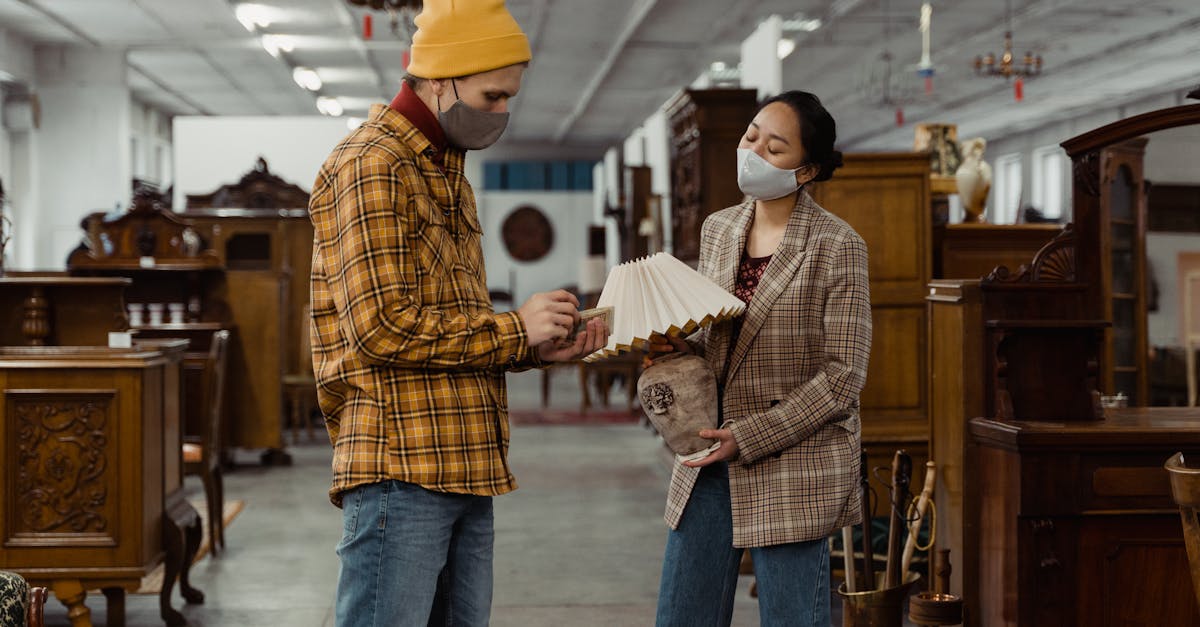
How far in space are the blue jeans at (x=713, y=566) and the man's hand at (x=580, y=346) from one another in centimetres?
53

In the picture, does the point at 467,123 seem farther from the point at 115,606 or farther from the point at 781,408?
the point at 115,606

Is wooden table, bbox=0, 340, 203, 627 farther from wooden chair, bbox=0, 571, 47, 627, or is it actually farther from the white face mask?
the white face mask

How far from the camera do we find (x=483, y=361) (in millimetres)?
1791

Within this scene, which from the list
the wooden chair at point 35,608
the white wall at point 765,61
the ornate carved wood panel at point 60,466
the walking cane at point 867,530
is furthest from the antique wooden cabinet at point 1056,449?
the white wall at point 765,61

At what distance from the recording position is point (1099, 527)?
3227 mm

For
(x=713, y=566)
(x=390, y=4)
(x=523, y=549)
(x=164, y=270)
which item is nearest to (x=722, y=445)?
(x=713, y=566)

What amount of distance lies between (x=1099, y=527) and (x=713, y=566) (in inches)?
55.3

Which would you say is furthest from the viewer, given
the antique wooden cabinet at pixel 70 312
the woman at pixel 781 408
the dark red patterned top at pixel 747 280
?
the antique wooden cabinet at pixel 70 312

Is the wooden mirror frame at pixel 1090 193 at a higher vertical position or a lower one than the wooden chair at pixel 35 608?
higher

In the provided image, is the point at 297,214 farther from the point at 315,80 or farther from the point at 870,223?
the point at 315,80

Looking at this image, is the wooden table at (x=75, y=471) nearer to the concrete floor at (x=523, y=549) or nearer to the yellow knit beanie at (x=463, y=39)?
the concrete floor at (x=523, y=549)

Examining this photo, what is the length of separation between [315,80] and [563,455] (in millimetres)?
9825

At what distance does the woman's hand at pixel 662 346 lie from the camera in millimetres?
2301

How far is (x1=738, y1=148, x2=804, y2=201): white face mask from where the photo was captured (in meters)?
2.43
